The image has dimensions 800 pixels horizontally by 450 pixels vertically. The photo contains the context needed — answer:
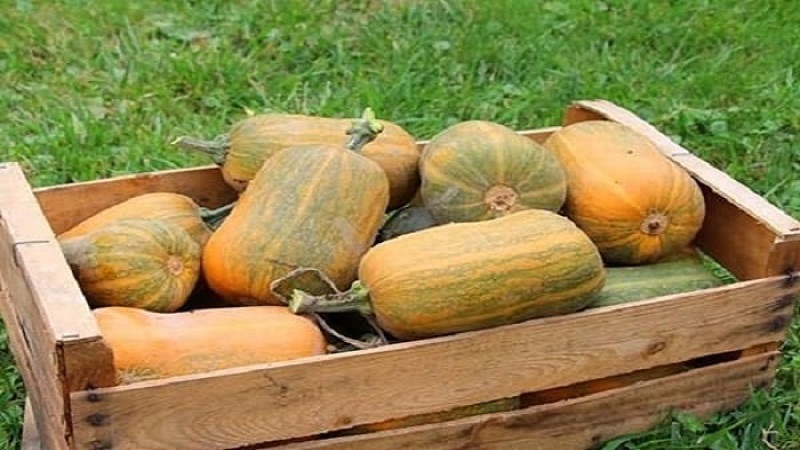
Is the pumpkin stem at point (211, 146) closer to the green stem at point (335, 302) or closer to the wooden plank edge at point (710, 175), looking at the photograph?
the green stem at point (335, 302)

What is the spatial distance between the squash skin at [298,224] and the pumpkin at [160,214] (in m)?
0.10

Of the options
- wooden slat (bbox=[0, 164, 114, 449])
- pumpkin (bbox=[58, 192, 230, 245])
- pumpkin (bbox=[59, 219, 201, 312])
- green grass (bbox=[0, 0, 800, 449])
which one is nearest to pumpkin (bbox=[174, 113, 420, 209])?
pumpkin (bbox=[58, 192, 230, 245])

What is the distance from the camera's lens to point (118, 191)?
2711 mm

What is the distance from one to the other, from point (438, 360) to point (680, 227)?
62cm

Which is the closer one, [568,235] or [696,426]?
[568,235]

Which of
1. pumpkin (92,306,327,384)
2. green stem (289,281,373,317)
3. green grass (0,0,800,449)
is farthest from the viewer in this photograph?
green grass (0,0,800,449)

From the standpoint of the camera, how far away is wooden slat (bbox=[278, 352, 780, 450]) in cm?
234

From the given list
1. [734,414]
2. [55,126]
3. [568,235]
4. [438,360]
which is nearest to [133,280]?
[438,360]

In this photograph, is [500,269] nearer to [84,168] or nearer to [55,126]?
[84,168]

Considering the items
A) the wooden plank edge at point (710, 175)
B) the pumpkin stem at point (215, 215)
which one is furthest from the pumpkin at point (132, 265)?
the wooden plank edge at point (710, 175)

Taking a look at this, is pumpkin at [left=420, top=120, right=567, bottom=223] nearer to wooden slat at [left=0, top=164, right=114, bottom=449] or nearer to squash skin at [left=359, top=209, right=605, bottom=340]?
squash skin at [left=359, top=209, right=605, bottom=340]

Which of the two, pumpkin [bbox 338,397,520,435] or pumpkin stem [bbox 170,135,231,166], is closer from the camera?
pumpkin [bbox 338,397,520,435]

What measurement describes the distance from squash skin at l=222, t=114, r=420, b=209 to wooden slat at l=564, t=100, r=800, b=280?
1.88 feet

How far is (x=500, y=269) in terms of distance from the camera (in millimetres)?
Result: 2248
